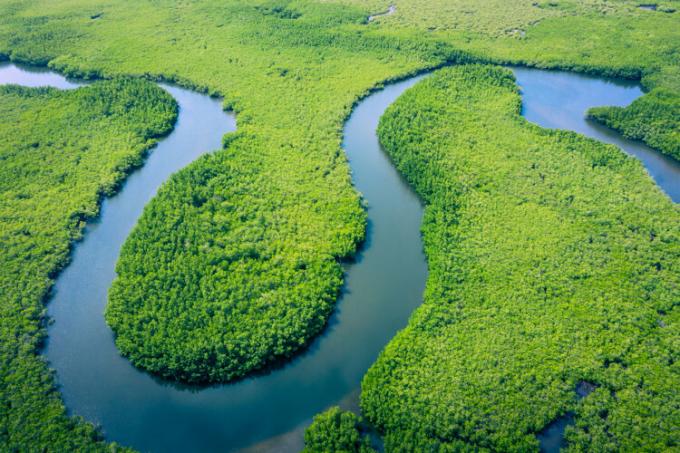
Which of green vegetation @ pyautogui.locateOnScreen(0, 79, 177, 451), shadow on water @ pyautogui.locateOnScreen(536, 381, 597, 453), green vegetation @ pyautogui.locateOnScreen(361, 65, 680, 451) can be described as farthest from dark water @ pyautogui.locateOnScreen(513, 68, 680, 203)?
green vegetation @ pyautogui.locateOnScreen(0, 79, 177, 451)

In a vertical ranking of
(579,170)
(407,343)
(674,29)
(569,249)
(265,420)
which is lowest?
(265,420)

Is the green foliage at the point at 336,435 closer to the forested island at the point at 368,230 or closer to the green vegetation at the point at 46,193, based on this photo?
the forested island at the point at 368,230

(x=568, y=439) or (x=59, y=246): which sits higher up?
(x=59, y=246)

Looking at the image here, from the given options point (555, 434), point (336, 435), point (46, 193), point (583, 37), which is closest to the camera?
point (336, 435)

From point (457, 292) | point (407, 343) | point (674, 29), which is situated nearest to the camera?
point (407, 343)

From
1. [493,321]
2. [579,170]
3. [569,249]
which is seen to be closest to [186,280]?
[493,321]

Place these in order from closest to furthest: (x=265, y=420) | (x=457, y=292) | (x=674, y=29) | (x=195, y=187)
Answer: (x=265, y=420), (x=457, y=292), (x=195, y=187), (x=674, y=29)

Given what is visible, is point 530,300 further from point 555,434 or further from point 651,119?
point 651,119

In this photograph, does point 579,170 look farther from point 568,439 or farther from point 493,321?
point 568,439

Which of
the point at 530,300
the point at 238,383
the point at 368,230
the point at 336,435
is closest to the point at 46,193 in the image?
the point at 238,383
